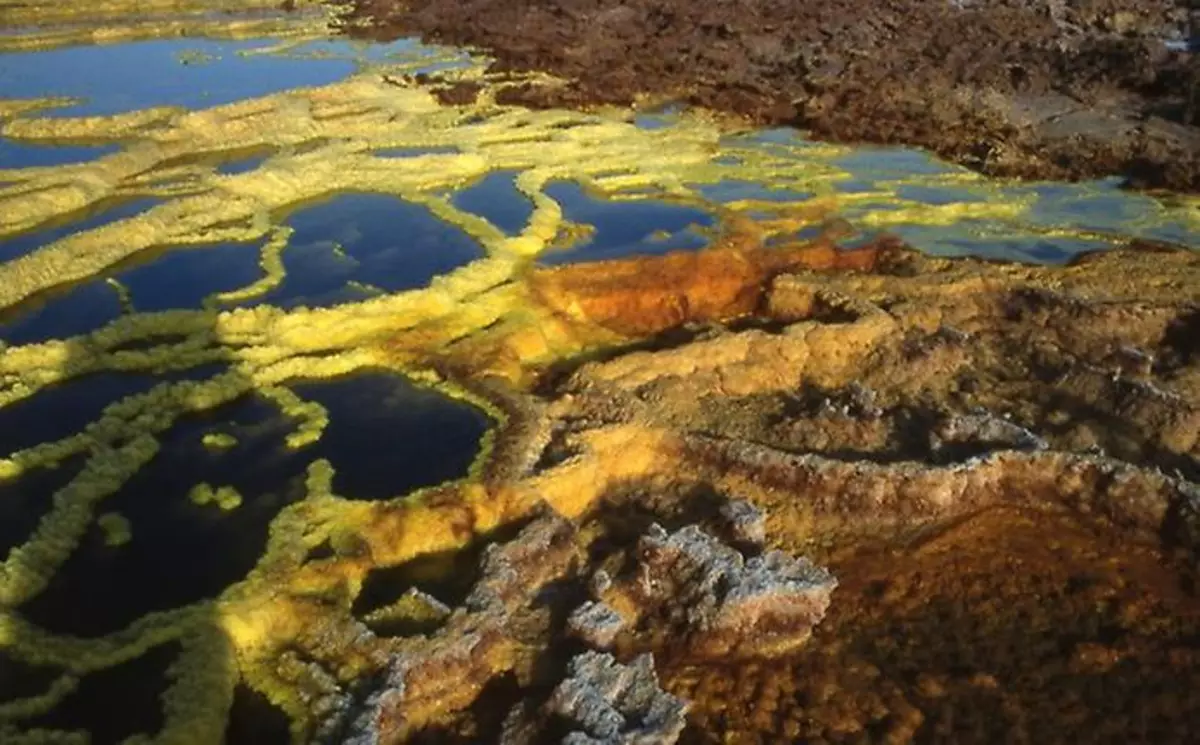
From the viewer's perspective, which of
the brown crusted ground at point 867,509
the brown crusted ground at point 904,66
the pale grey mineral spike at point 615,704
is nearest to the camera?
the pale grey mineral spike at point 615,704

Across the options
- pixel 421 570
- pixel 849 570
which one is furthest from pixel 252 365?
pixel 849 570

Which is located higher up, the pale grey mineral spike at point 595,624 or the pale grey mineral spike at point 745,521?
the pale grey mineral spike at point 745,521

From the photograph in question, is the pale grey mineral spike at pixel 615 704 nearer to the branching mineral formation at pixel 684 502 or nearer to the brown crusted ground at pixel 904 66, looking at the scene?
the branching mineral formation at pixel 684 502

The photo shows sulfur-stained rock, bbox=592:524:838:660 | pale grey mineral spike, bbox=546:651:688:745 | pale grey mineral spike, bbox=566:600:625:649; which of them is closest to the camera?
pale grey mineral spike, bbox=546:651:688:745

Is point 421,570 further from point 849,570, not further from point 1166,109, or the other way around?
point 1166,109

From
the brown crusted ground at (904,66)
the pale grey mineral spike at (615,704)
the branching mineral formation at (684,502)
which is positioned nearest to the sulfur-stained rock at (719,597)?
the branching mineral formation at (684,502)

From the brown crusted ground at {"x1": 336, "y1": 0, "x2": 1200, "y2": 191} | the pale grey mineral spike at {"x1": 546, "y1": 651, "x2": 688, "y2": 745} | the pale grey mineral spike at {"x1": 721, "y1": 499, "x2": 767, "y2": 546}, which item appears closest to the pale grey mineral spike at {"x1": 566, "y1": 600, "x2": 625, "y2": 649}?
the pale grey mineral spike at {"x1": 546, "y1": 651, "x2": 688, "y2": 745}

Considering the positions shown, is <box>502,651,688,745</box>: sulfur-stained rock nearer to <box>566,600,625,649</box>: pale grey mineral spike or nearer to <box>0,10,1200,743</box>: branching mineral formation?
<box>0,10,1200,743</box>: branching mineral formation
